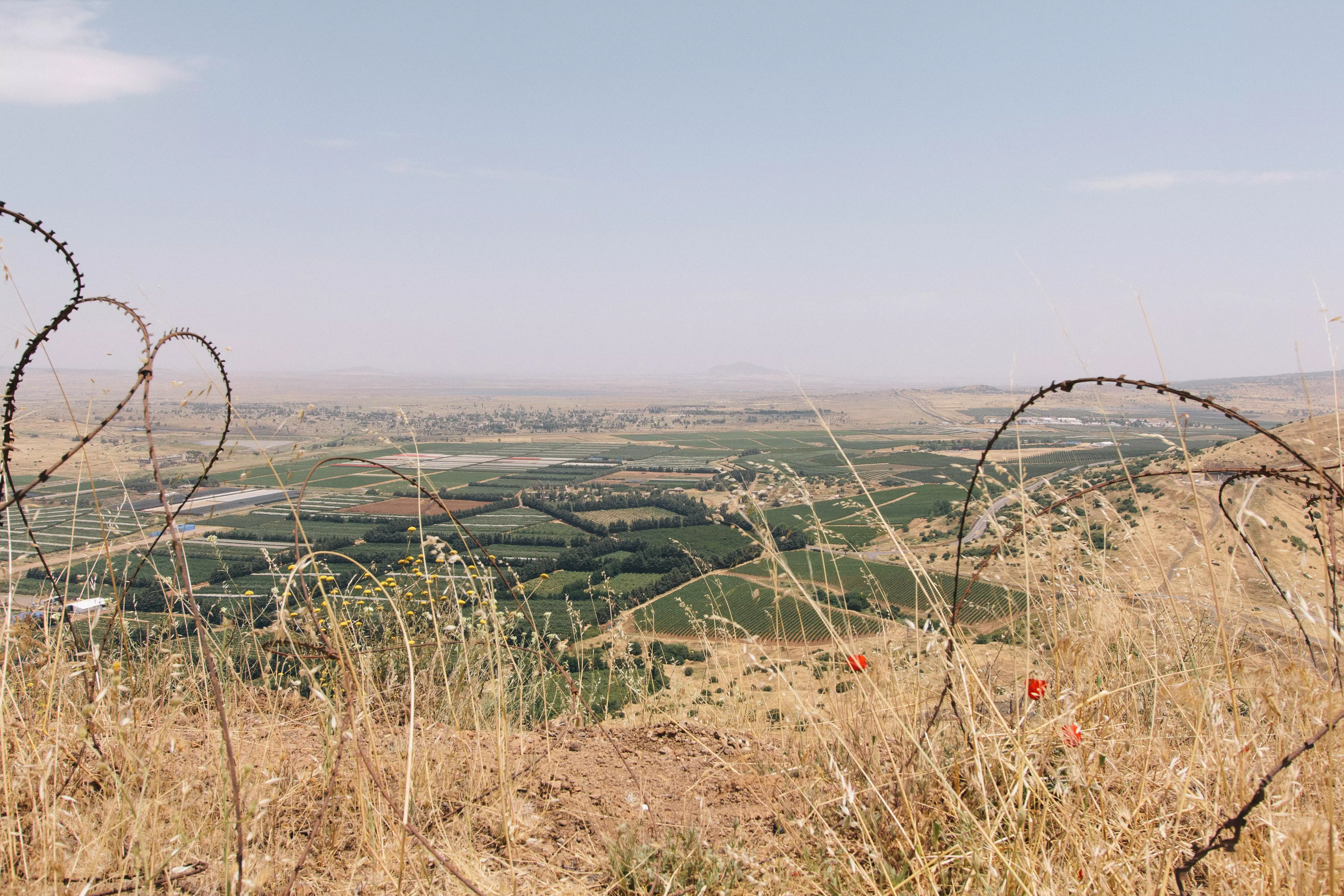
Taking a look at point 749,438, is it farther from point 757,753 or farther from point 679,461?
point 757,753

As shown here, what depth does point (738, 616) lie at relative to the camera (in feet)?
73.9

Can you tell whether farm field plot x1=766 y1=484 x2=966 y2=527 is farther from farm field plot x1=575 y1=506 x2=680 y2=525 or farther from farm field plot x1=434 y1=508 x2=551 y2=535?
farm field plot x1=575 y1=506 x2=680 y2=525

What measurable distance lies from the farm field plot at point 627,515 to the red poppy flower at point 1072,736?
136 ft

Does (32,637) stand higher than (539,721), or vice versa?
(32,637)

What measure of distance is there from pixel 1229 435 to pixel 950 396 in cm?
2721

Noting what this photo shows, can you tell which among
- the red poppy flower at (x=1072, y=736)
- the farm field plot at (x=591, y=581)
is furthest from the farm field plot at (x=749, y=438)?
the red poppy flower at (x=1072, y=736)

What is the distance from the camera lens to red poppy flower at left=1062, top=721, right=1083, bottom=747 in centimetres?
182

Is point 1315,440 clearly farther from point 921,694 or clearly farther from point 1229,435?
point 1229,435

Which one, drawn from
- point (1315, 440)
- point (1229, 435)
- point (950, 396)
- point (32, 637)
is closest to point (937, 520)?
point (1315, 440)

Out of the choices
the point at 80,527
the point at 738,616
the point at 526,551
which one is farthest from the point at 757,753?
the point at 526,551

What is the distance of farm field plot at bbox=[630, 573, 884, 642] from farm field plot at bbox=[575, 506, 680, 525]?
12063 millimetres

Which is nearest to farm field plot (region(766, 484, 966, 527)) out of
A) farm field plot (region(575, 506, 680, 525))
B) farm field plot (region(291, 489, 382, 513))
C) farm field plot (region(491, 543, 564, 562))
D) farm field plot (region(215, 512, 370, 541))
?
farm field plot (region(491, 543, 564, 562))

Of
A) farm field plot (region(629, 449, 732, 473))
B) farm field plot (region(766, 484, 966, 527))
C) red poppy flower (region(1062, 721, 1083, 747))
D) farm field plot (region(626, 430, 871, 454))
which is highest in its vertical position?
farm field plot (region(766, 484, 966, 527))

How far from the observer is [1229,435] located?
168 ft
